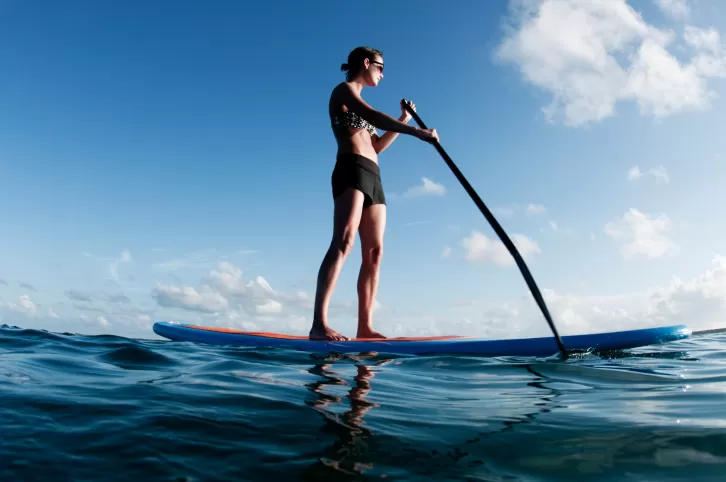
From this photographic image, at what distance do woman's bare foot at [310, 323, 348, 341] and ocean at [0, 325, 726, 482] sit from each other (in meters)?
1.15

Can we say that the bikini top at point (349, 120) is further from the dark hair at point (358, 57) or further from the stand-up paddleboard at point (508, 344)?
the stand-up paddleboard at point (508, 344)

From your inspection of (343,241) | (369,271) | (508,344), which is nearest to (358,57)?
(343,241)

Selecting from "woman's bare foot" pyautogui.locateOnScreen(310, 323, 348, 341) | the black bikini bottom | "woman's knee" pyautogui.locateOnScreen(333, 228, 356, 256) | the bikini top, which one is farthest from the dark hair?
"woman's bare foot" pyautogui.locateOnScreen(310, 323, 348, 341)

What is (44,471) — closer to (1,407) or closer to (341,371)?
(1,407)

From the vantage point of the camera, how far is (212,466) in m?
1.33

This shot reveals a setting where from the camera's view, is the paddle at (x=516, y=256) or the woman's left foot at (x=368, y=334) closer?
the paddle at (x=516, y=256)

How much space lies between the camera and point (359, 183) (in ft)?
14.0

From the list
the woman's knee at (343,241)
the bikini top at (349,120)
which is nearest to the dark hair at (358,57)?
the bikini top at (349,120)

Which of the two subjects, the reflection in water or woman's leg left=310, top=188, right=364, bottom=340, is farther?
woman's leg left=310, top=188, right=364, bottom=340

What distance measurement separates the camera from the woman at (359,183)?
410cm

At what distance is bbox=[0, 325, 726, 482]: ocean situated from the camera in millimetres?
1336

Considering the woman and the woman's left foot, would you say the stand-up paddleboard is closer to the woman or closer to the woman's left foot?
the woman

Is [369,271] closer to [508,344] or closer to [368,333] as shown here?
[368,333]

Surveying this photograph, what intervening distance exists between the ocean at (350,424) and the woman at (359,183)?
135 cm
